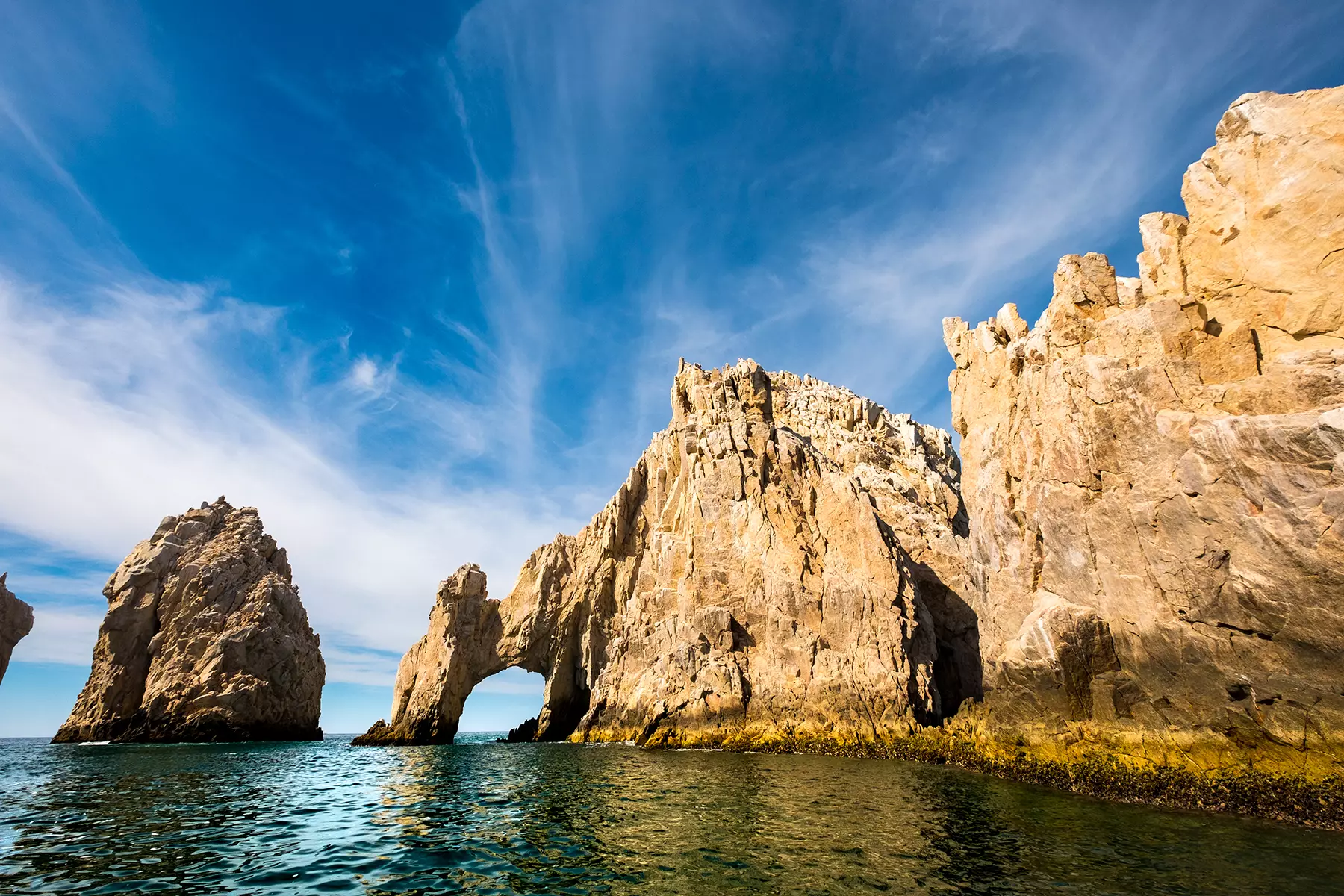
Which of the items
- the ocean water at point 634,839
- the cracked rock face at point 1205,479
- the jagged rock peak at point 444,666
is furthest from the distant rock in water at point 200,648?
the cracked rock face at point 1205,479

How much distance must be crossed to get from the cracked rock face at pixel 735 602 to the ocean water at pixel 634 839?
23.3 metres

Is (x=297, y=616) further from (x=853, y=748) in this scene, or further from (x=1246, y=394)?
(x=1246, y=394)

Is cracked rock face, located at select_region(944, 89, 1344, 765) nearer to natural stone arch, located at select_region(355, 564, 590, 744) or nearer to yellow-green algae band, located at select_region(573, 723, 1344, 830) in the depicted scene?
yellow-green algae band, located at select_region(573, 723, 1344, 830)

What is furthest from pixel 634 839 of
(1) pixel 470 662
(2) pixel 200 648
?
(2) pixel 200 648

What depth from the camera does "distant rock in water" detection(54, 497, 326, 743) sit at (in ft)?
216

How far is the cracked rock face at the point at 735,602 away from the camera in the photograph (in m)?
53.9

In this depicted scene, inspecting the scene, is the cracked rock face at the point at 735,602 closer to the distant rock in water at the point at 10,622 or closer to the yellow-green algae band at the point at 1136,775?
the yellow-green algae band at the point at 1136,775

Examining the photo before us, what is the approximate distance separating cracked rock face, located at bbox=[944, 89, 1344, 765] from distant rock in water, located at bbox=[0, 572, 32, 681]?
345 ft

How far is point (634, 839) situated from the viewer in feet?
58.5

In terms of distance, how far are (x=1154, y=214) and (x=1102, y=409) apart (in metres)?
10.9

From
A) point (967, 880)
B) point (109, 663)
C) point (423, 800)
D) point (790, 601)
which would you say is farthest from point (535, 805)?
point (109, 663)

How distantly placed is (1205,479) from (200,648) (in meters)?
91.8

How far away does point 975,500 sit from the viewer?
43.3 metres

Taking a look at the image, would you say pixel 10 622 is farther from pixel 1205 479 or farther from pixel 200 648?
pixel 1205 479
